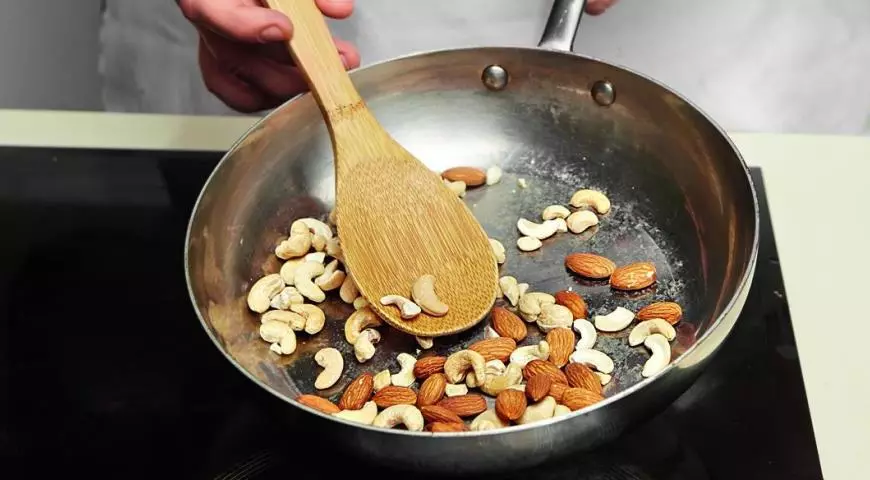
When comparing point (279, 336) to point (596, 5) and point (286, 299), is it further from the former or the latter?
point (596, 5)

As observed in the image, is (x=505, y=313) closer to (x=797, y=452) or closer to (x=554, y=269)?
(x=554, y=269)

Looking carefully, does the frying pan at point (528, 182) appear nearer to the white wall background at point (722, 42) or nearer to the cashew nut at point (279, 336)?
the cashew nut at point (279, 336)

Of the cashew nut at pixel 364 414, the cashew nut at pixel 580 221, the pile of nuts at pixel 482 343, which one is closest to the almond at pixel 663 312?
the pile of nuts at pixel 482 343

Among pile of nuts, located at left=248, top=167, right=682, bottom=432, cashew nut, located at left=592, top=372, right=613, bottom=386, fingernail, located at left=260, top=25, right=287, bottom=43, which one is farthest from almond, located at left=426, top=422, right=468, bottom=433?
fingernail, located at left=260, top=25, right=287, bottom=43

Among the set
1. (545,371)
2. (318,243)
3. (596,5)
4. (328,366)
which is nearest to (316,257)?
(318,243)

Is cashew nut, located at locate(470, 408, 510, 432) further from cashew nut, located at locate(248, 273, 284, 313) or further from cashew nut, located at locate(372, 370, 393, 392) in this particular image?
cashew nut, located at locate(248, 273, 284, 313)

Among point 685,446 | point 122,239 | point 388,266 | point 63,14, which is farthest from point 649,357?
point 63,14
